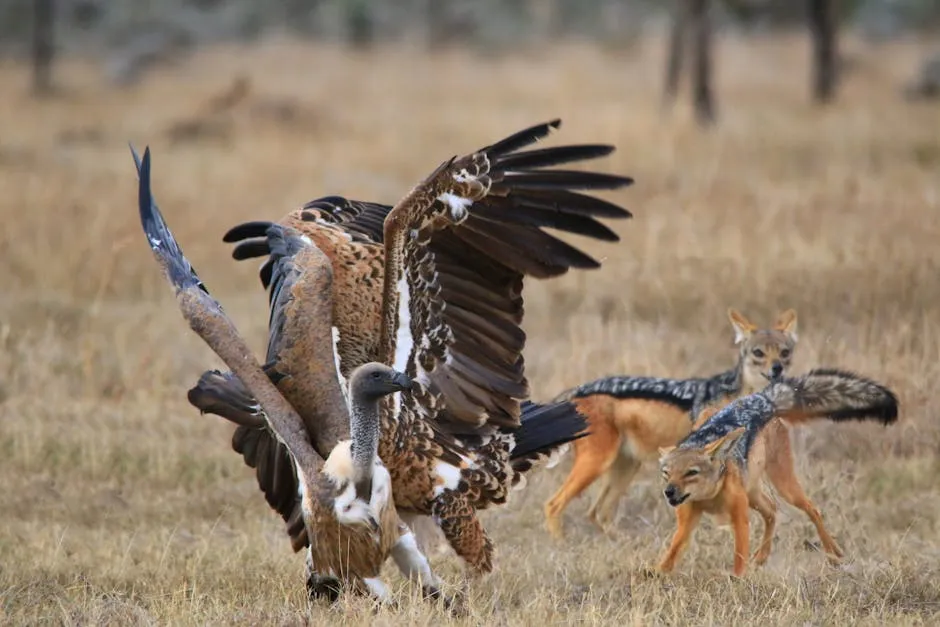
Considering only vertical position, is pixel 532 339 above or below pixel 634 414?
above

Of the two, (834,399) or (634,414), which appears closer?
(834,399)

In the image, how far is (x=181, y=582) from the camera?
6258 millimetres

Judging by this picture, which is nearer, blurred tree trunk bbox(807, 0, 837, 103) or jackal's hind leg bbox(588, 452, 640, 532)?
jackal's hind leg bbox(588, 452, 640, 532)

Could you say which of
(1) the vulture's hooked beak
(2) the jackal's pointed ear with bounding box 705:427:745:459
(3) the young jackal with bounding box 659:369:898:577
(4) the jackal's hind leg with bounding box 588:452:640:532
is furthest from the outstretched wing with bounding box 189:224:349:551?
(4) the jackal's hind leg with bounding box 588:452:640:532

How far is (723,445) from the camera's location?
6.57 meters

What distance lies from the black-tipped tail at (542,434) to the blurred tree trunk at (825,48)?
16.8 meters

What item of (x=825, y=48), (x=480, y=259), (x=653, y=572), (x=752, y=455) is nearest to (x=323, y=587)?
(x=480, y=259)

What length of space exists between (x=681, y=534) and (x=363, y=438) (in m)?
1.93

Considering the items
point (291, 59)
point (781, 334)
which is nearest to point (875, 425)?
point (781, 334)

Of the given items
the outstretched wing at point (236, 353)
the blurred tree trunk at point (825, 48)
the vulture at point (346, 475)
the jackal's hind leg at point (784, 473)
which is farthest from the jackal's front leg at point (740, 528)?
the blurred tree trunk at point (825, 48)

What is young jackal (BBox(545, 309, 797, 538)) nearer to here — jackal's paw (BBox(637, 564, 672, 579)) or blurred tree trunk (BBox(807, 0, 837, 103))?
jackal's paw (BBox(637, 564, 672, 579))

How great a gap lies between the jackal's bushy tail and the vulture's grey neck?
97.8 inches

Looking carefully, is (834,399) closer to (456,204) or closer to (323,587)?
(456,204)

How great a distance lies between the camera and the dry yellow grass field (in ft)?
19.9
